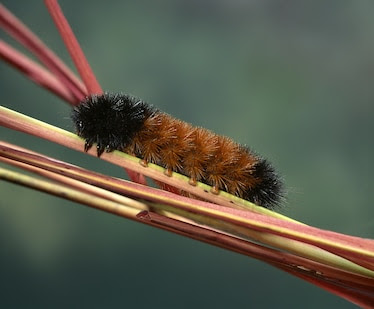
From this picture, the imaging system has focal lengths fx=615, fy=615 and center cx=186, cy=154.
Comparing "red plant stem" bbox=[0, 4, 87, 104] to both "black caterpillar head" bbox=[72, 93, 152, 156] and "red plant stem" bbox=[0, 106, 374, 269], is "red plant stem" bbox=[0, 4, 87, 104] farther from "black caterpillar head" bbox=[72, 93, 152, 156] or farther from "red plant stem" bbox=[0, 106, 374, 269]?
"red plant stem" bbox=[0, 106, 374, 269]

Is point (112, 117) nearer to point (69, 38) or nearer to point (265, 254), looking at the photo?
point (69, 38)

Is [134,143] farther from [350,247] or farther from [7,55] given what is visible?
→ [350,247]

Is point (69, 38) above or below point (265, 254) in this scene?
above

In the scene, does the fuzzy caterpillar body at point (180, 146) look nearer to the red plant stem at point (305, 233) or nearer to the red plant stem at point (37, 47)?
the red plant stem at point (37, 47)

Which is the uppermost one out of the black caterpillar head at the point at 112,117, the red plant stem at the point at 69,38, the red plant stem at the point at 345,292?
the red plant stem at the point at 69,38

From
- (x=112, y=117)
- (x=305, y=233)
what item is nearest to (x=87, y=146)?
(x=112, y=117)

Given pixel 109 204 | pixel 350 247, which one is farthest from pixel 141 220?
pixel 350 247

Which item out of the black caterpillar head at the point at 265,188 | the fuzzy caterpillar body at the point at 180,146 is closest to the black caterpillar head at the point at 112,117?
the fuzzy caterpillar body at the point at 180,146
